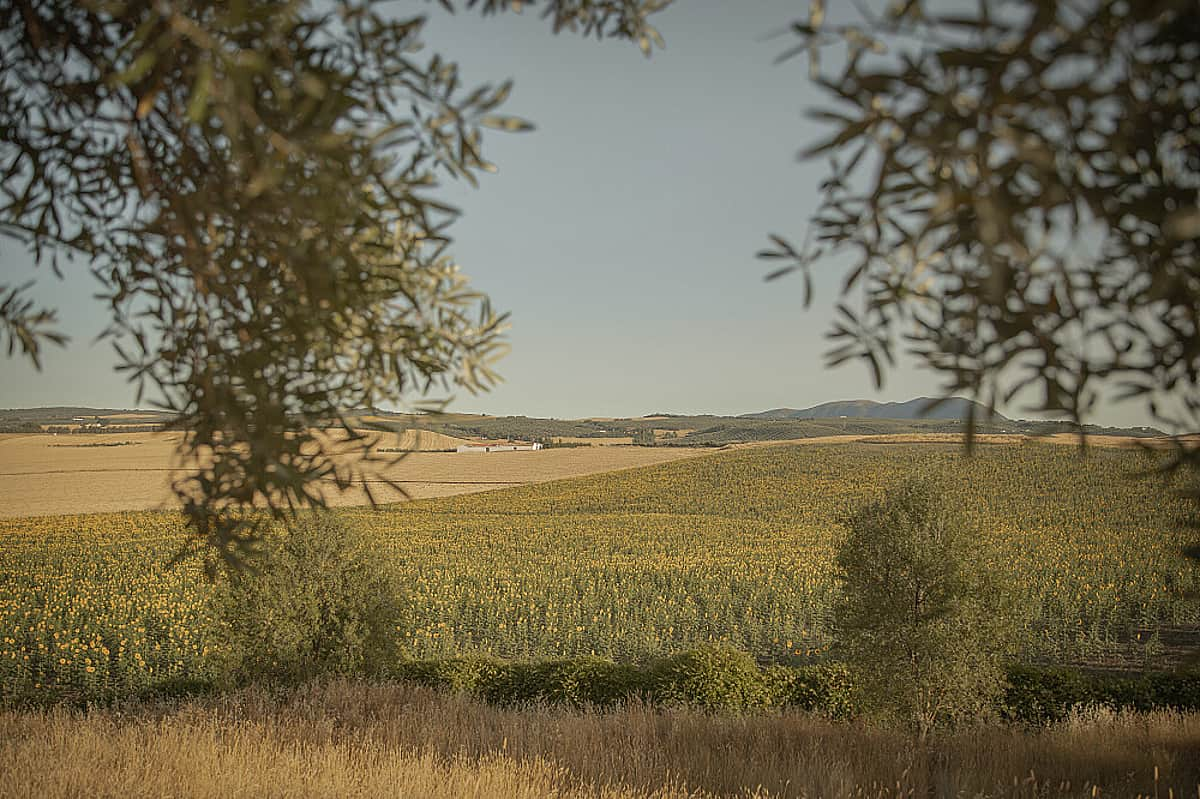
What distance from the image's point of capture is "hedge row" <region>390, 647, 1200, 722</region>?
10.5 m

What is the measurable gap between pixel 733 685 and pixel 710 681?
13.3 inches

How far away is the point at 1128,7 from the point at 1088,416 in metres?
0.60

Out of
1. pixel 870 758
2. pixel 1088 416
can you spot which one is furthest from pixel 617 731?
pixel 1088 416

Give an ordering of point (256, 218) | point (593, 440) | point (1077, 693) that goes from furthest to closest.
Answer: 1. point (593, 440)
2. point (1077, 693)
3. point (256, 218)

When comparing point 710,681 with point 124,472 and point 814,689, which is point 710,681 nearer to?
point 814,689

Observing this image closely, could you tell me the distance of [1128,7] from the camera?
1.08 m

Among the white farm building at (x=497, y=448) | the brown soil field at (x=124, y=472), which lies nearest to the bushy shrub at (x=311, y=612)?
the brown soil field at (x=124, y=472)

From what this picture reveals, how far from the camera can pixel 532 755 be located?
6078mm

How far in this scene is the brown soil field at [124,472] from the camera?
3712cm

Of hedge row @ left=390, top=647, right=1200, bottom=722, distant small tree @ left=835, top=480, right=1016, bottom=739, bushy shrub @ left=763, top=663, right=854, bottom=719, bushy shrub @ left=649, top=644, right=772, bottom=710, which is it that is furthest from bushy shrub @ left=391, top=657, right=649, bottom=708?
distant small tree @ left=835, top=480, right=1016, bottom=739

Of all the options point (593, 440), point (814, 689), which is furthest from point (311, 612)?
point (593, 440)

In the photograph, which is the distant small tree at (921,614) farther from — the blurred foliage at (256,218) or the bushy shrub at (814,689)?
the blurred foliage at (256,218)

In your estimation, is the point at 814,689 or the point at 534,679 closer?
the point at 534,679

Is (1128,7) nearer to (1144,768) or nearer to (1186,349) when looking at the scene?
(1186,349)
